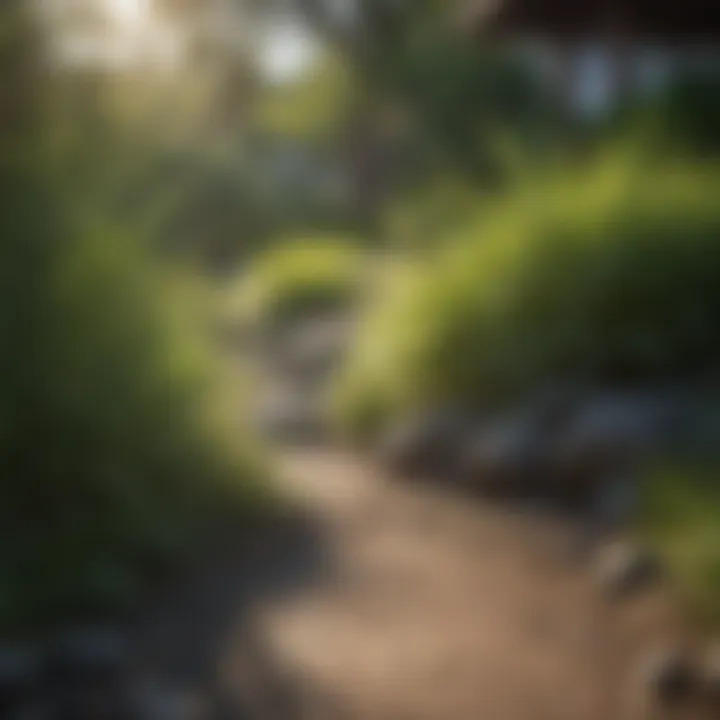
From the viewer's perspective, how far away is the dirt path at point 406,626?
1.25m

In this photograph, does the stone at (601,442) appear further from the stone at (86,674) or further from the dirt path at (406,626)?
the stone at (86,674)

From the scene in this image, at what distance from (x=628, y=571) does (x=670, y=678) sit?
24 cm

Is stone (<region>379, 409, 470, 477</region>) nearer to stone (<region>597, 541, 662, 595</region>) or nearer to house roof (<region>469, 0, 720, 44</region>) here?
stone (<region>597, 541, 662, 595</region>)

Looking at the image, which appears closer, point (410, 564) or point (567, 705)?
point (567, 705)

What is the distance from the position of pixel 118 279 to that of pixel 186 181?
0.25m

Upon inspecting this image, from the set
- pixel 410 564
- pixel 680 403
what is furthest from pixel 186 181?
pixel 680 403

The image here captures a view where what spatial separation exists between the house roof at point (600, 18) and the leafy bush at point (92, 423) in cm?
49

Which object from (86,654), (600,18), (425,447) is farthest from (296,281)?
(86,654)

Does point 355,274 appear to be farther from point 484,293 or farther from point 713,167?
point 713,167

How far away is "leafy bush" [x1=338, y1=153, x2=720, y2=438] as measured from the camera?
1901mm

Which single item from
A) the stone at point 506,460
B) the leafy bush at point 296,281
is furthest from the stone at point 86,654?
the stone at point 506,460

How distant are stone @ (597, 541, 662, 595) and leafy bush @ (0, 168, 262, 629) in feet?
1.42

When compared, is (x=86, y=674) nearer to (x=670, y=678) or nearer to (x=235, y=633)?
(x=235, y=633)

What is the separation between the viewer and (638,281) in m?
2.01
